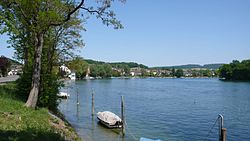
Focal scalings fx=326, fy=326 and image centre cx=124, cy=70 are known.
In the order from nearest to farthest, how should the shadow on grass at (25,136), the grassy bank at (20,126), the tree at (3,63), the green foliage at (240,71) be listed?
the shadow on grass at (25,136), the grassy bank at (20,126), the tree at (3,63), the green foliage at (240,71)

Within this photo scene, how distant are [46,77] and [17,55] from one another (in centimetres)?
717

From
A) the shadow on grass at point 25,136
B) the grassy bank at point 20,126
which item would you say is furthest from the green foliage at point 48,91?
the shadow on grass at point 25,136

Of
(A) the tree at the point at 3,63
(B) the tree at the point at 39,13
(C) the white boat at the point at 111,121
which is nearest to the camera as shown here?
(B) the tree at the point at 39,13

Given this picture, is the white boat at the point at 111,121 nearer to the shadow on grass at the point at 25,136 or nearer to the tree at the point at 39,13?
the tree at the point at 39,13

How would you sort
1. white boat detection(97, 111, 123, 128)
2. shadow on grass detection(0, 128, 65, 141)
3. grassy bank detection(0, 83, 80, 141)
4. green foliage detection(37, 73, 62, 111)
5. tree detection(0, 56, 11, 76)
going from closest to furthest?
1. shadow on grass detection(0, 128, 65, 141)
2. grassy bank detection(0, 83, 80, 141)
3. green foliage detection(37, 73, 62, 111)
4. white boat detection(97, 111, 123, 128)
5. tree detection(0, 56, 11, 76)

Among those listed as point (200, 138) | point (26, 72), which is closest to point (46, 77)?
point (26, 72)

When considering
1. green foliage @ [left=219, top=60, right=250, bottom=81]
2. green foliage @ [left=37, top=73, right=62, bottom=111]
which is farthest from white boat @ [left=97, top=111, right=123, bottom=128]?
green foliage @ [left=219, top=60, right=250, bottom=81]

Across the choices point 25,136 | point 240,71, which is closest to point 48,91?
point 25,136

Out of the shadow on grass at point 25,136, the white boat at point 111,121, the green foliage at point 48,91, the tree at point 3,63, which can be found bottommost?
the white boat at point 111,121

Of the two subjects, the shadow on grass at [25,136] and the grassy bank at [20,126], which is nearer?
the shadow on grass at [25,136]

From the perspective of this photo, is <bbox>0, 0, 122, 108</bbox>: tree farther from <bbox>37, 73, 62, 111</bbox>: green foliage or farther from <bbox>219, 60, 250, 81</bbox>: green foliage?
<bbox>219, 60, 250, 81</bbox>: green foliage

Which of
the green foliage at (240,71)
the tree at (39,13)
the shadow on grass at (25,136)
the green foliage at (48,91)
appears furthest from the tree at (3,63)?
the green foliage at (240,71)

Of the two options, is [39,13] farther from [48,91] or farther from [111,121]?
[111,121]

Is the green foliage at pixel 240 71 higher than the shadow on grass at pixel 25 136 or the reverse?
higher
